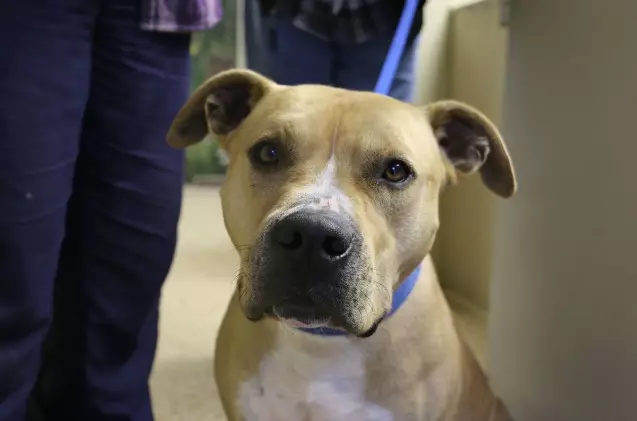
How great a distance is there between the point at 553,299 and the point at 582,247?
0.18 m

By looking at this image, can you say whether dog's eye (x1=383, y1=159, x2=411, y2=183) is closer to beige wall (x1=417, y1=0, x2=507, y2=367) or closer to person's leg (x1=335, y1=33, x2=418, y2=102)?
person's leg (x1=335, y1=33, x2=418, y2=102)

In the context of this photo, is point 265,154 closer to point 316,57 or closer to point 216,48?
point 316,57

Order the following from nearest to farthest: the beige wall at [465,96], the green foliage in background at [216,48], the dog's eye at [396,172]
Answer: the dog's eye at [396,172]
the beige wall at [465,96]
the green foliage in background at [216,48]

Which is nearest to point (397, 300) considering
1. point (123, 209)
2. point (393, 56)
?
point (393, 56)

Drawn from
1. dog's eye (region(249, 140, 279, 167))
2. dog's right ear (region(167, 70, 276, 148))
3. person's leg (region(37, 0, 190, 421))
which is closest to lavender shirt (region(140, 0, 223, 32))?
person's leg (region(37, 0, 190, 421))

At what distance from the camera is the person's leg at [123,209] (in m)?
1.62

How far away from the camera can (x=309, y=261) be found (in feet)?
3.92

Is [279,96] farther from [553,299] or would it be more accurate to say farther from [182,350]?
[182,350]

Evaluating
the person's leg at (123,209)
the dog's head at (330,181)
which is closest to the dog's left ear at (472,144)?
the dog's head at (330,181)

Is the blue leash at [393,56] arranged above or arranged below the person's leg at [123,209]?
above

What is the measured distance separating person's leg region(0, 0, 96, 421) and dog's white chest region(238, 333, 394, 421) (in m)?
0.46

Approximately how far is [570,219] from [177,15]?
3.02 feet

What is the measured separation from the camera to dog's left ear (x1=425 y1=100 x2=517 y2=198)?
5.01 feet

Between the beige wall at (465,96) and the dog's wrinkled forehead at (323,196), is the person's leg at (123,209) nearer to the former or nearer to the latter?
the dog's wrinkled forehead at (323,196)
